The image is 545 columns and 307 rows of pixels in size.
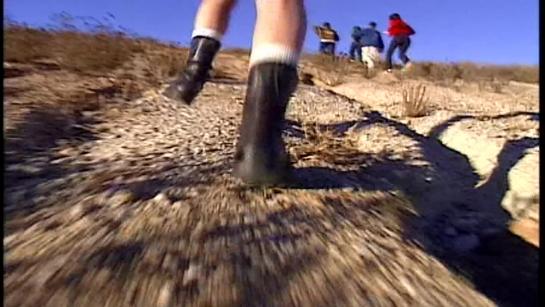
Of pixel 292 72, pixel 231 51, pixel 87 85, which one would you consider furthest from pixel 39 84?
pixel 231 51

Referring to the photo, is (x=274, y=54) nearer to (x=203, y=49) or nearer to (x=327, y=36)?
(x=203, y=49)

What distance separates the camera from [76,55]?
13.9 ft

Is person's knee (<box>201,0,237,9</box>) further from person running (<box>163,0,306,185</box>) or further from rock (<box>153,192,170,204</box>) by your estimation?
rock (<box>153,192,170,204</box>)

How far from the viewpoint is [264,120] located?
126cm

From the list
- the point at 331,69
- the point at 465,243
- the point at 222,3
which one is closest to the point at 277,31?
the point at 222,3

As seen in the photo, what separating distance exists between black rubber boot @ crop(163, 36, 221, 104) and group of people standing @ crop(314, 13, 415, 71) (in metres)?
7.34

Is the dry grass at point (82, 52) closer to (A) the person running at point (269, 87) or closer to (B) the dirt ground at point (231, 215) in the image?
(B) the dirt ground at point (231, 215)

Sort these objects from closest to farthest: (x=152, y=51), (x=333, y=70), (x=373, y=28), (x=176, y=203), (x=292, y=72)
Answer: (x=176, y=203), (x=292, y=72), (x=152, y=51), (x=333, y=70), (x=373, y=28)

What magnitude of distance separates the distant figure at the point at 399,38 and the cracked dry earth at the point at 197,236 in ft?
25.8

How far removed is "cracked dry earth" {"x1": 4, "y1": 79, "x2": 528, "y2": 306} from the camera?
0.83 m

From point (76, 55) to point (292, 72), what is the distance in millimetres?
3306

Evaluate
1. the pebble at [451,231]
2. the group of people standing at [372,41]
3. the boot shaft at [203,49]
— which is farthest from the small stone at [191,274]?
the group of people standing at [372,41]

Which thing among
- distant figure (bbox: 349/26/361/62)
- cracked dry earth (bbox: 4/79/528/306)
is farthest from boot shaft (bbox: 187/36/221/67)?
distant figure (bbox: 349/26/361/62)

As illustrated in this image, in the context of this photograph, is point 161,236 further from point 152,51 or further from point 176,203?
point 152,51
